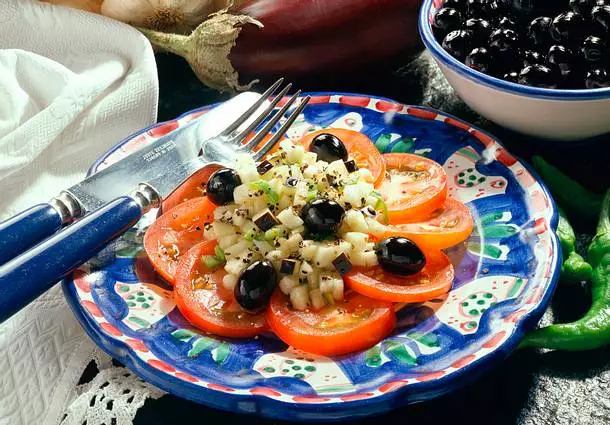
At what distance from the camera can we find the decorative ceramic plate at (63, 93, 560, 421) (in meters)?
0.99

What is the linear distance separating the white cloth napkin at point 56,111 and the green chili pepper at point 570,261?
Result: 0.69m

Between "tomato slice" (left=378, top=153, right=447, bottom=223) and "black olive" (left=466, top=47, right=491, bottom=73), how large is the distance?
0.18 metres

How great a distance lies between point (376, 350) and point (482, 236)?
0.97 ft

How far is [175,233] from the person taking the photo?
4.23 ft

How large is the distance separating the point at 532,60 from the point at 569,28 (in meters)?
0.08

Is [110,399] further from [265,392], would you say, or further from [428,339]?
[428,339]

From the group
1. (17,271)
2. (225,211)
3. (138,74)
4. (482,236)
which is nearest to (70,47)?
(138,74)

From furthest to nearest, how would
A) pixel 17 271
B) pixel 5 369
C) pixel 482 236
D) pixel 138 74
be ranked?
pixel 138 74 < pixel 482 236 < pixel 5 369 < pixel 17 271

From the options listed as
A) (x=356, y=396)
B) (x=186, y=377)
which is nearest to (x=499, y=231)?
(x=356, y=396)

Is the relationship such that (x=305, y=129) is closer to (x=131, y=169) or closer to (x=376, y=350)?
(x=131, y=169)

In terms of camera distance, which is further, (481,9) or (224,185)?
(481,9)

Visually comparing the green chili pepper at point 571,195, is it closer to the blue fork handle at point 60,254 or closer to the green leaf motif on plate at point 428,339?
the green leaf motif on plate at point 428,339

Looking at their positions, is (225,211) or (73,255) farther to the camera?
(225,211)

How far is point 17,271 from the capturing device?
1.03 m
